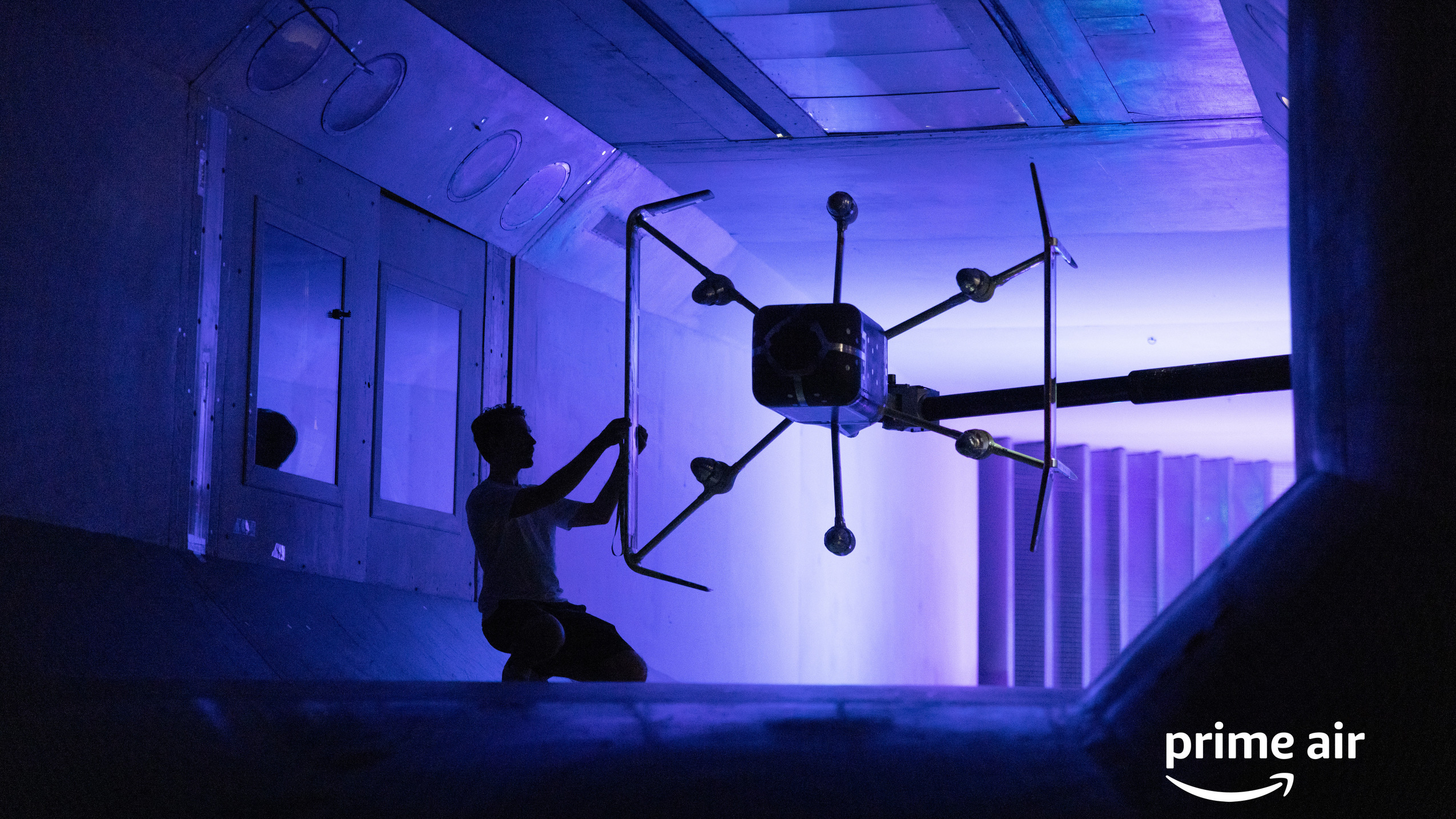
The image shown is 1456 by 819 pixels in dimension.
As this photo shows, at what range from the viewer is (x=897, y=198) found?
5461mm

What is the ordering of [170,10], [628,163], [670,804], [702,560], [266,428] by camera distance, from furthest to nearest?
[702,560] < [628,163] < [266,428] < [170,10] < [670,804]

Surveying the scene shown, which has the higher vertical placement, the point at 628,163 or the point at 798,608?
the point at 628,163

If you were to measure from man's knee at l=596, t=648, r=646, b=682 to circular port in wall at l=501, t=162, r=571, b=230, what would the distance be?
202 cm

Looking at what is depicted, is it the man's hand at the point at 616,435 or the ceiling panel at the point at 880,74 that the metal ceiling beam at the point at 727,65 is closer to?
the ceiling panel at the point at 880,74

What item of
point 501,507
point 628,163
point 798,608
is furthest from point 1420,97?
point 798,608

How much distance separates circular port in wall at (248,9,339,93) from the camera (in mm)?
3721

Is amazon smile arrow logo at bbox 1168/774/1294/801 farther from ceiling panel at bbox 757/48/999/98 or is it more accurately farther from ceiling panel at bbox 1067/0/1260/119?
Answer: ceiling panel at bbox 757/48/999/98

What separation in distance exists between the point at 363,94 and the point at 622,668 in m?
1.82

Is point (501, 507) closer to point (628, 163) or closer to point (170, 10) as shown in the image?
point (170, 10)

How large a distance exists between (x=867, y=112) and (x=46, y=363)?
8.43 feet

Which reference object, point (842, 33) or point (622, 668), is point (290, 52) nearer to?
point (842, 33)

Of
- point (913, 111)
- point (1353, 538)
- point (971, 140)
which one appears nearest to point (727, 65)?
point (913, 111)

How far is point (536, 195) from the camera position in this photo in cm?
Result: 510

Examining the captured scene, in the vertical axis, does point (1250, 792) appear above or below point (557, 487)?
below
